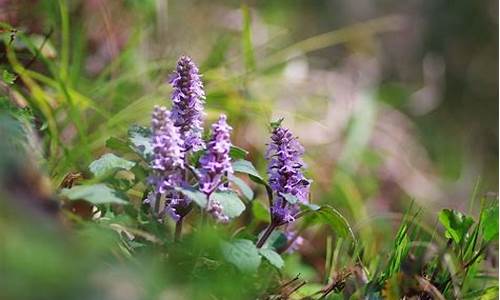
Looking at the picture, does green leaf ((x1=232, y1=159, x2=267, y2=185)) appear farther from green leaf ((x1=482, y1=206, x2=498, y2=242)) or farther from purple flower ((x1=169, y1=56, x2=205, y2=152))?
green leaf ((x1=482, y1=206, x2=498, y2=242))

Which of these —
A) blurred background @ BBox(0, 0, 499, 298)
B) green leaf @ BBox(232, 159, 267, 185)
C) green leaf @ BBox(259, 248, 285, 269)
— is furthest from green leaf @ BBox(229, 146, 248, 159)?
blurred background @ BBox(0, 0, 499, 298)

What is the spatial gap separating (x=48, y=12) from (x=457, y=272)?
1.05m

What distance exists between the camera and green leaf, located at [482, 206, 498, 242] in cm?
104

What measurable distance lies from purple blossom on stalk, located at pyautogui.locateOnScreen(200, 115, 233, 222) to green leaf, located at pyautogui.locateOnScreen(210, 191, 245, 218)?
14 mm

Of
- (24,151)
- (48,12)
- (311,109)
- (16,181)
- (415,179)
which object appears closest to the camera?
(16,181)

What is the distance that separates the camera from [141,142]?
836 mm

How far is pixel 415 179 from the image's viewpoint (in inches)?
111

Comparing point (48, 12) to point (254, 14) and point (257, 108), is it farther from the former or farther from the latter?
point (254, 14)

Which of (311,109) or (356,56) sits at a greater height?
(356,56)

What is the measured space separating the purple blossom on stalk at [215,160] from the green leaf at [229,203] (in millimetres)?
14

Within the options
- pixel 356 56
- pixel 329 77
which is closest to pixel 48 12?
pixel 329 77

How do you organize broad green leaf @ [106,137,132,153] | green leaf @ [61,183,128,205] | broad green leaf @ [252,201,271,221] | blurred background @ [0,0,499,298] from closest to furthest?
green leaf @ [61,183,128,205], broad green leaf @ [106,137,132,153], broad green leaf @ [252,201,271,221], blurred background @ [0,0,499,298]

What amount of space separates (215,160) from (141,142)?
0.08m

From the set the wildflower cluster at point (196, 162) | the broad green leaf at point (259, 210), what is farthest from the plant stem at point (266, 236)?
the broad green leaf at point (259, 210)
